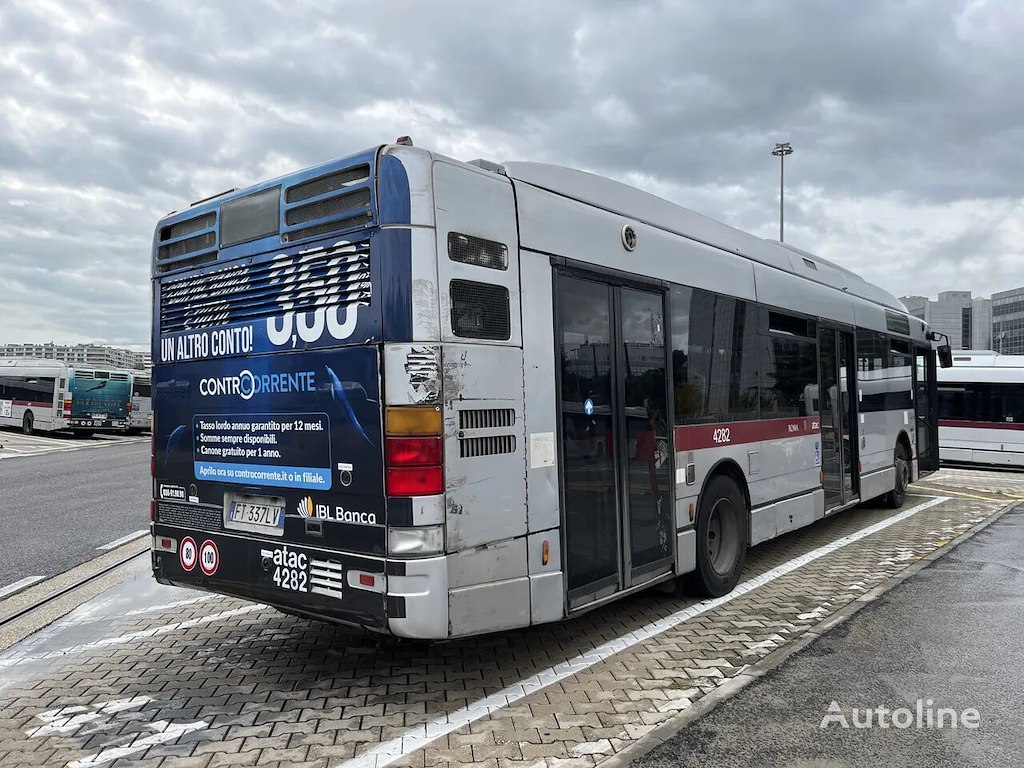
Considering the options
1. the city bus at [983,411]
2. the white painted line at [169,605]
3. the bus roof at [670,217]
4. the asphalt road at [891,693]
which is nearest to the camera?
the asphalt road at [891,693]

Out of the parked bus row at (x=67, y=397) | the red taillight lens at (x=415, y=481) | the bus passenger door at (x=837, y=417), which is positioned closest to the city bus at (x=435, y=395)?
the red taillight lens at (x=415, y=481)

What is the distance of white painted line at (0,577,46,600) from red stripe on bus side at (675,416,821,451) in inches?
246

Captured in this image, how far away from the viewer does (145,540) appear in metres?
9.68

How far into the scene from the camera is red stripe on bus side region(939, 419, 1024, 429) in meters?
18.5

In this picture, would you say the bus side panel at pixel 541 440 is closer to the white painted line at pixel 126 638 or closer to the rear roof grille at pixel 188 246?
the rear roof grille at pixel 188 246

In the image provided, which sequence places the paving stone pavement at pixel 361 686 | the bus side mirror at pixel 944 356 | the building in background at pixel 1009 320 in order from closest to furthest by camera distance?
the paving stone pavement at pixel 361 686 → the bus side mirror at pixel 944 356 → the building in background at pixel 1009 320

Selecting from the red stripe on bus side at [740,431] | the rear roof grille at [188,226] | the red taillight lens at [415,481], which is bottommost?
the red taillight lens at [415,481]

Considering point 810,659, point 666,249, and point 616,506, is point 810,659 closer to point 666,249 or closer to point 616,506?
point 616,506

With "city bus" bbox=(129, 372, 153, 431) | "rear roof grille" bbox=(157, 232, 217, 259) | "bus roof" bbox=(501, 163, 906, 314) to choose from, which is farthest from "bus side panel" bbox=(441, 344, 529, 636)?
"city bus" bbox=(129, 372, 153, 431)

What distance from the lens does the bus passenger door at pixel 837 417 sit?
8844 millimetres

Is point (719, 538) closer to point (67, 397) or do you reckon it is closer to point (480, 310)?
point (480, 310)

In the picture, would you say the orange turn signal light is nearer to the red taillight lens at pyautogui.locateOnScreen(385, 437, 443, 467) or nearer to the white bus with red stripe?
the red taillight lens at pyautogui.locateOnScreen(385, 437, 443, 467)

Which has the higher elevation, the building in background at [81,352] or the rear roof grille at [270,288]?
the building in background at [81,352]

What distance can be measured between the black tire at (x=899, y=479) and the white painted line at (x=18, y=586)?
10.9 meters
